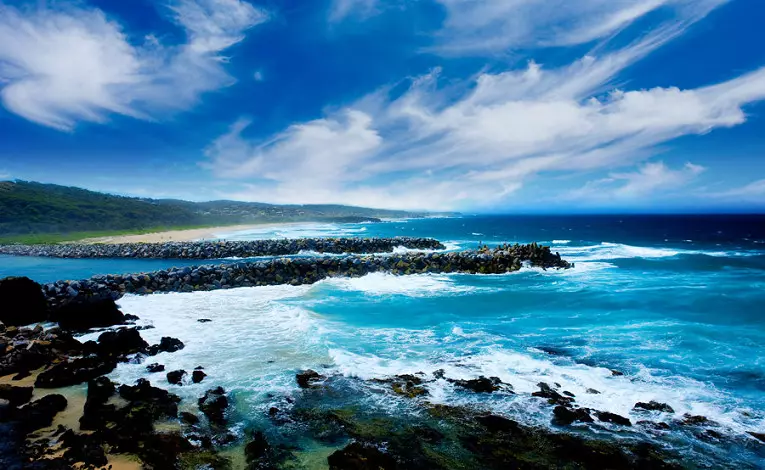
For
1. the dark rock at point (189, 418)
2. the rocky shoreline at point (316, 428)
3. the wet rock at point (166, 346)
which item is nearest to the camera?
the rocky shoreline at point (316, 428)

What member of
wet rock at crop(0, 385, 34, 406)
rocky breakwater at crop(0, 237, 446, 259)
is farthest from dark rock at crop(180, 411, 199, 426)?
rocky breakwater at crop(0, 237, 446, 259)

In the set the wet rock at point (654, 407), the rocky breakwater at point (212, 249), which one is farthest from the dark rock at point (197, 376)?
the rocky breakwater at point (212, 249)

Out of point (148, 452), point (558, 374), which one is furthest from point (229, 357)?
point (558, 374)

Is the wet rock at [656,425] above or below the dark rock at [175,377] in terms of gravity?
below

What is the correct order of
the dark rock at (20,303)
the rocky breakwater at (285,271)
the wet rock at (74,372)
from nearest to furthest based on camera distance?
the wet rock at (74,372), the dark rock at (20,303), the rocky breakwater at (285,271)

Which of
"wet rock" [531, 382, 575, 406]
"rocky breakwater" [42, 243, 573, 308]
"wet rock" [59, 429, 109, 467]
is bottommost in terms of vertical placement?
"wet rock" [531, 382, 575, 406]

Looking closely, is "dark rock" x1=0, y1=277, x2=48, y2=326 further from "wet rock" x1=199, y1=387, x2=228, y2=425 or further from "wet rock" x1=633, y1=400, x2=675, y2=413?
"wet rock" x1=633, y1=400, x2=675, y2=413

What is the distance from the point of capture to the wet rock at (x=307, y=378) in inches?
336

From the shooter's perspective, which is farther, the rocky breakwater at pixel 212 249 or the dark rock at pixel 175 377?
the rocky breakwater at pixel 212 249

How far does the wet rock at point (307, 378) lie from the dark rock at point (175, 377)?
2597mm

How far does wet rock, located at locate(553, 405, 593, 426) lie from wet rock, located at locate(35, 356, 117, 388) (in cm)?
989

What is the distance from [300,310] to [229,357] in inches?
216

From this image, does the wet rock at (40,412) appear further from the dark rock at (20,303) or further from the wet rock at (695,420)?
the wet rock at (695,420)

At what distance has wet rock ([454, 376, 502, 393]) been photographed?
8.37 metres
